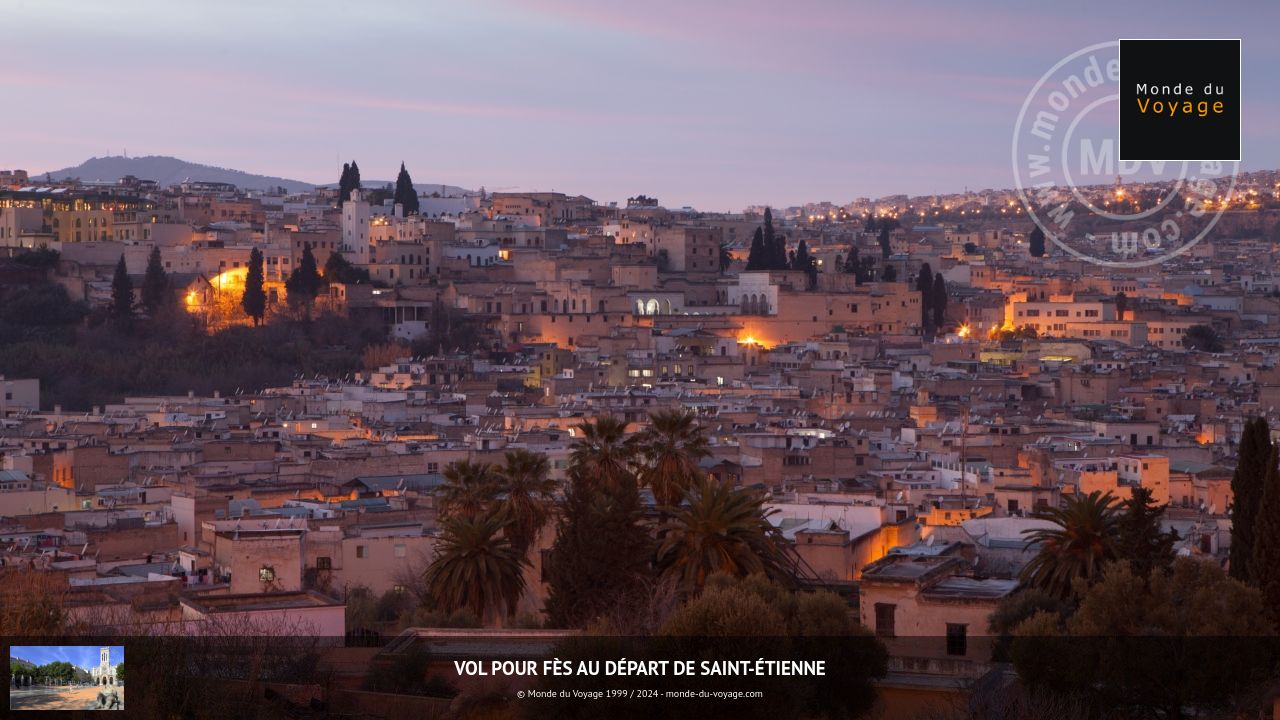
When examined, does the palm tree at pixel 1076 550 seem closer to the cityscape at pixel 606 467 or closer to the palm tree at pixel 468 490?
the cityscape at pixel 606 467

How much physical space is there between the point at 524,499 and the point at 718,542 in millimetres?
2831

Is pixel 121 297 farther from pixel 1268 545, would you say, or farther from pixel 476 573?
pixel 1268 545

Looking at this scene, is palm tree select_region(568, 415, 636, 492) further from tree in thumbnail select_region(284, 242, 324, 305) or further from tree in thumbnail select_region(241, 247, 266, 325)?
tree in thumbnail select_region(284, 242, 324, 305)

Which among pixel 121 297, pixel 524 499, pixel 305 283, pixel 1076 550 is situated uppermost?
pixel 305 283

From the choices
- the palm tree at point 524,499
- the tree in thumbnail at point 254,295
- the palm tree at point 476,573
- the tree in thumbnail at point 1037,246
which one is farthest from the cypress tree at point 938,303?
the palm tree at point 476,573

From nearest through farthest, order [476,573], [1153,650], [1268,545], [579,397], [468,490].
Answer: [1153,650] → [1268,545] → [476,573] → [468,490] → [579,397]

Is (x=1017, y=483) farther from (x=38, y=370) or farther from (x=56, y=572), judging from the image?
(x=38, y=370)

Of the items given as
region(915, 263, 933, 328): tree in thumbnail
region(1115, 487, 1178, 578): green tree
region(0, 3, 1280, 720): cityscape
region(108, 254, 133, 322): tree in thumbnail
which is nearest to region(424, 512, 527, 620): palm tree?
region(0, 3, 1280, 720): cityscape

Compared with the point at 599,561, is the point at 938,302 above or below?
above

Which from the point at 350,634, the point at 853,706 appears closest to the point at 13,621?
the point at 350,634

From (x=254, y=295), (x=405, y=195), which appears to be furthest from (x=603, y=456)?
(x=405, y=195)

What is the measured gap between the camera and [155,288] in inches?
1886

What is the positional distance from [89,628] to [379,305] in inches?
1470

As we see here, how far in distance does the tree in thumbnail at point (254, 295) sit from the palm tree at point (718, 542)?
3343 cm
